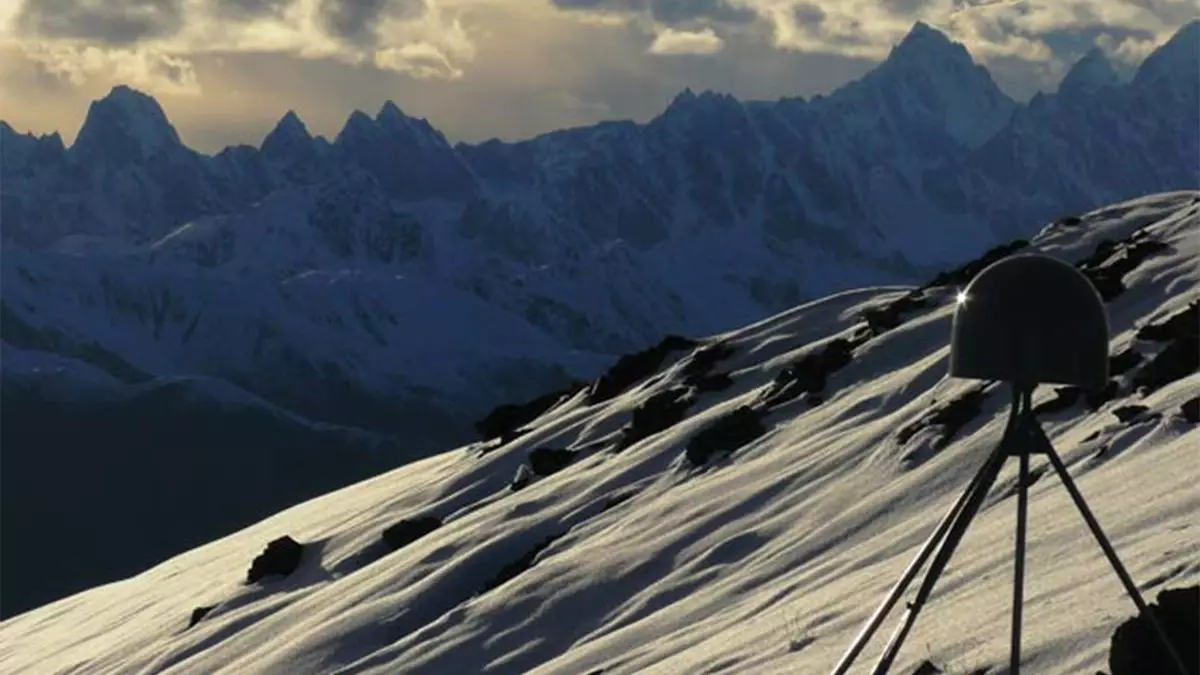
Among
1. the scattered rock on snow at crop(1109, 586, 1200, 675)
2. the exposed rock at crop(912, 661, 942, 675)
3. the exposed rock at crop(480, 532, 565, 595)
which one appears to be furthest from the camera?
the exposed rock at crop(480, 532, 565, 595)

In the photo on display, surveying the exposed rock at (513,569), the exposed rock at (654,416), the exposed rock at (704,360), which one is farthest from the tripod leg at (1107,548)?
the exposed rock at (704,360)

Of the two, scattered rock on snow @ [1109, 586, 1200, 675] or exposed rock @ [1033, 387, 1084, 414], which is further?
exposed rock @ [1033, 387, 1084, 414]

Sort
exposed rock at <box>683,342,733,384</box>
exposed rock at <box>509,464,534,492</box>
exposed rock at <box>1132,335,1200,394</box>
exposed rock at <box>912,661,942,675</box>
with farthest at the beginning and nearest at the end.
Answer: exposed rock at <box>683,342,733,384</box>
exposed rock at <box>509,464,534,492</box>
exposed rock at <box>1132,335,1200,394</box>
exposed rock at <box>912,661,942,675</box>

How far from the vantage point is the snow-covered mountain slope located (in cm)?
1700

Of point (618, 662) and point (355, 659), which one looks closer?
point (618, 662)

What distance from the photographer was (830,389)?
36.2 m

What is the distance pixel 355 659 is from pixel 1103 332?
61.6 feet

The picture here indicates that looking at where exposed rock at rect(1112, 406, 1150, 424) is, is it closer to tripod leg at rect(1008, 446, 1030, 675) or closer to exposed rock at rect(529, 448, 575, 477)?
tripod leg at rect(1008, 446, 1030, 675)

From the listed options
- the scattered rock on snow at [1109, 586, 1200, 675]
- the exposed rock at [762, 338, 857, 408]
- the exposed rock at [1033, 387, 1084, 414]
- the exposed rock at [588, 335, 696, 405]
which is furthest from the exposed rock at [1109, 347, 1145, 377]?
the exposed rock at [588, 335, 696, 405]

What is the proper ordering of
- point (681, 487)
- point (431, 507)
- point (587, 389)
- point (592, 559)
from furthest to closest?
1. point (587, 389)
2. point (431, 507)
3. point (681, 487)
4. point (592, 559)

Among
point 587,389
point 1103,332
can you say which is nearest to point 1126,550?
point 1103,332

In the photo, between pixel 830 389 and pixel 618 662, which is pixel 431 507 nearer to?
pixel 830 389

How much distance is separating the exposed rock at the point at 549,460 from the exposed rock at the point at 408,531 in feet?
10.7

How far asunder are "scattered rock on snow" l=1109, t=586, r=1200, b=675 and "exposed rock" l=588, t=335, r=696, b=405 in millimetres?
35068
